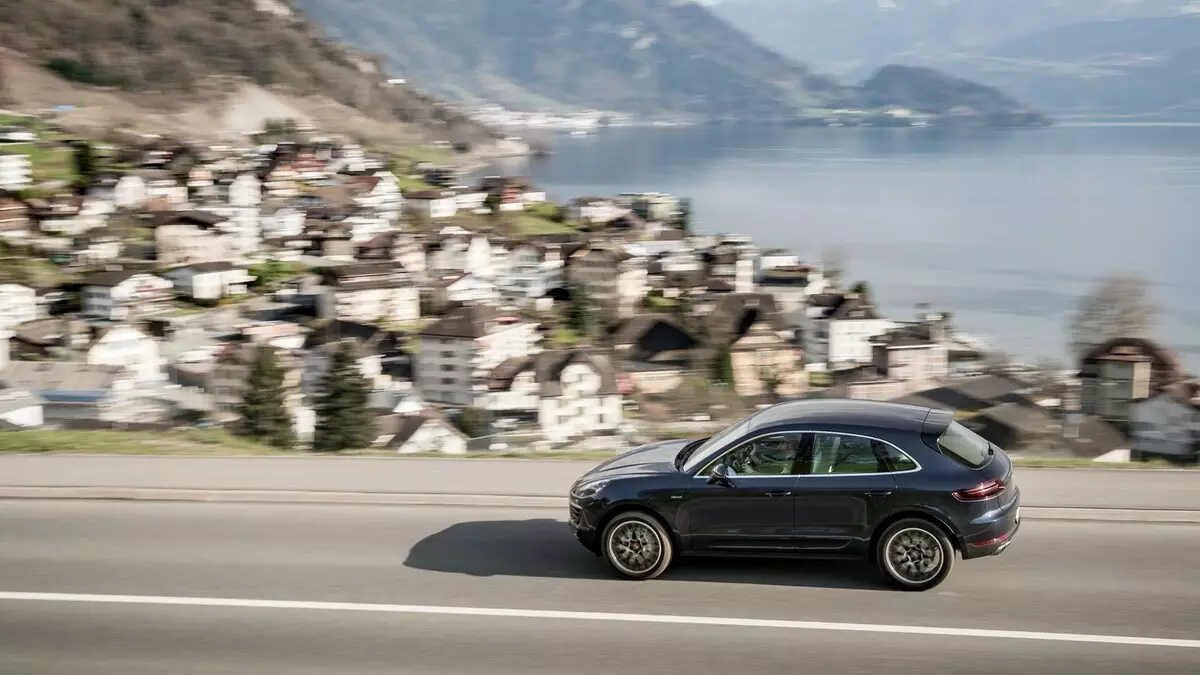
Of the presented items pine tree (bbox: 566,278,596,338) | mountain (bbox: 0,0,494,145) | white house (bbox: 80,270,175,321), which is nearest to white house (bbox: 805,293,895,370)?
pine tree (bbox: 566,278,596,338)

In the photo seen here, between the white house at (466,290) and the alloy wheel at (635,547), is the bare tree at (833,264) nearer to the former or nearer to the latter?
the white house at (466,290)

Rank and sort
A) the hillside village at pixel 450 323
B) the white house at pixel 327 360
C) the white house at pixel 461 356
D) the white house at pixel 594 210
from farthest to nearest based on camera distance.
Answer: the white house at pixel 594 210 → the white house at pixel 461 356 → the white house at pixel 327 360 → the hillside village at pixel 450 323

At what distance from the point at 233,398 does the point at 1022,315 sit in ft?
141

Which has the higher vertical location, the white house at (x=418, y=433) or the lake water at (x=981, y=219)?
the lake water at (x=981, y=219)

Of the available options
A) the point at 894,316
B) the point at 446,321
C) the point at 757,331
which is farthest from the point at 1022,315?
the point at 446,321

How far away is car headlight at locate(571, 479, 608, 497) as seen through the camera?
795cm

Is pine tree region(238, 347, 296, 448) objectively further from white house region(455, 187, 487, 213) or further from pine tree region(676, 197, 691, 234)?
pine tree region(676, 197, 691, 234)

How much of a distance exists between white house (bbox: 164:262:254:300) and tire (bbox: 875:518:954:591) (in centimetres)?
5782

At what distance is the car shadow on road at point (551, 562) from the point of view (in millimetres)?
7836

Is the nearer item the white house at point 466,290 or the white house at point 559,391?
the white house at point 559,391

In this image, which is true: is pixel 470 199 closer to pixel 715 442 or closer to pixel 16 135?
pixel 16 135

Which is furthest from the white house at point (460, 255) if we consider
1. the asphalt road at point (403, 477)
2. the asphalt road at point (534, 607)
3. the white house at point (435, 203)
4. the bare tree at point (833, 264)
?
the asphalt road at point (534, 607)

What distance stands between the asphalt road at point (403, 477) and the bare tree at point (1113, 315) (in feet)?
138

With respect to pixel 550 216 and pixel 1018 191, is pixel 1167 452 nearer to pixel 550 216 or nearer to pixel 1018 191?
pixel 550 216
